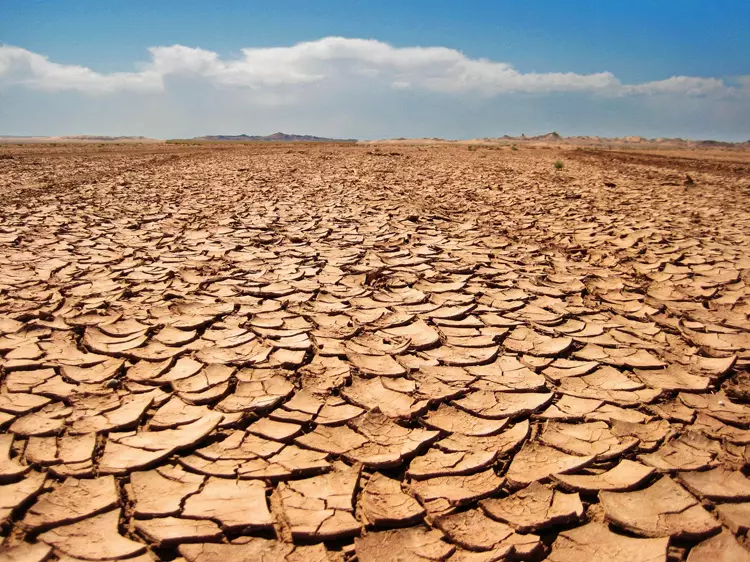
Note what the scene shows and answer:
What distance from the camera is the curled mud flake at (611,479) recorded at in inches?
50.5

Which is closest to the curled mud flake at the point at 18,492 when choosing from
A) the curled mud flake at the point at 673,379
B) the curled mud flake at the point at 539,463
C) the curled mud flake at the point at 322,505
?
the curled mud flake at the point at 322,505

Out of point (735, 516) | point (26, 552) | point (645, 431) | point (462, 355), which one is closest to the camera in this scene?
point (26, 552)

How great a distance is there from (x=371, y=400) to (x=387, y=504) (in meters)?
0.48

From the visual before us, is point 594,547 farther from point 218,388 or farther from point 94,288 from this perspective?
point 94,288

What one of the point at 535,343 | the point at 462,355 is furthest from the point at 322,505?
the point at 535,343

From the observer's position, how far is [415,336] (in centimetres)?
220

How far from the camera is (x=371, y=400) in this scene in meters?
1.69

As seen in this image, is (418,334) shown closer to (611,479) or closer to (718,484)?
(611,479)

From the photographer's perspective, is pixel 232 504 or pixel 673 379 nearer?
pixel 232 504

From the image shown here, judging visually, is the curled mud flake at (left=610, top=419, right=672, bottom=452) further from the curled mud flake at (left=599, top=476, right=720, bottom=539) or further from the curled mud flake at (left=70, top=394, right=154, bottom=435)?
the curled mud flake at (left=70, top=394, right=154, bottom=435)

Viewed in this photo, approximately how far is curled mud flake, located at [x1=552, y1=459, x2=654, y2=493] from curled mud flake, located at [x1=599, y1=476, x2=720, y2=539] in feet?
0.08

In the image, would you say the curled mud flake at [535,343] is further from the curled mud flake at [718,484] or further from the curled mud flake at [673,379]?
the curled mud flake at [718,484]

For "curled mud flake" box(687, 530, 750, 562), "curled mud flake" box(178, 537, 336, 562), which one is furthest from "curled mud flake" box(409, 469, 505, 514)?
"curled mud flake" box(687, 530, 750, 562)

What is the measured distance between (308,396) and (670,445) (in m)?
1.10
